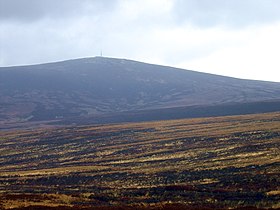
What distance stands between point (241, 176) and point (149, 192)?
1171cm

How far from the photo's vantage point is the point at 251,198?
39562mm

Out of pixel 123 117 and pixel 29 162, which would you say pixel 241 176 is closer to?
pixel 29 162

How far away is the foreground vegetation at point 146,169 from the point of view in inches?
1612

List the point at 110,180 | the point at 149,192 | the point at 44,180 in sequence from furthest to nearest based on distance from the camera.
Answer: the point at 44,180, the point at 110,180, the point at 149,192

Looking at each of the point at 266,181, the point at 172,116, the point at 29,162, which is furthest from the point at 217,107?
the point at 266,181

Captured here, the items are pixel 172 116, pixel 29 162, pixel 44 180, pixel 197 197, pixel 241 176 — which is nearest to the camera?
pixel 197 197

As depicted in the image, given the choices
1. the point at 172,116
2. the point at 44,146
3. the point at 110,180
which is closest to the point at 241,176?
the point at 110,180

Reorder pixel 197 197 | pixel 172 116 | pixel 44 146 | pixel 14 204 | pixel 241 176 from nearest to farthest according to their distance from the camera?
pixel 14 204 < pixel 197 197 < pixel 241 176 < pixel 44 146 < pixel 172 116

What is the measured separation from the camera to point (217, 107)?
188 m

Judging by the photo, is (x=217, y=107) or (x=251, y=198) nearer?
(x=251, y=198)

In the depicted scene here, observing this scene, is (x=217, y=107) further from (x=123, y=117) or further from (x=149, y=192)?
(x=149, y=192)

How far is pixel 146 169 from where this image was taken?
2569 inches

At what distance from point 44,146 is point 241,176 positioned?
6377 cm

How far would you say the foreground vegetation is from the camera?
40.9 m
